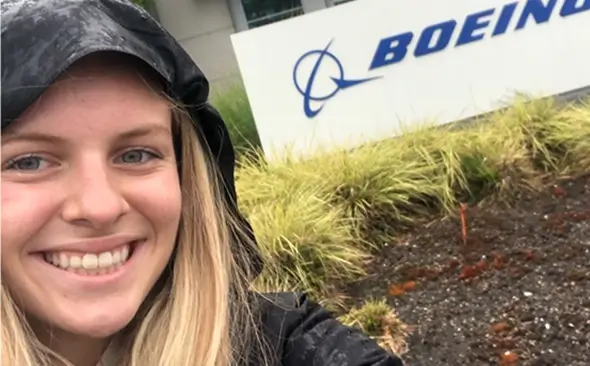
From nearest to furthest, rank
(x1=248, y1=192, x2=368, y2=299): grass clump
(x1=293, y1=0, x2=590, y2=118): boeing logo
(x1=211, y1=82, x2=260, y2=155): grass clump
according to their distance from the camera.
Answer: (x1=248, y1=192, x2=368, y2=299): grass clump
(x1=293, y1=0, x2=590, y2=118): boeing logo
(x1=211, y1=82, x2=260, y2=155): grass clump

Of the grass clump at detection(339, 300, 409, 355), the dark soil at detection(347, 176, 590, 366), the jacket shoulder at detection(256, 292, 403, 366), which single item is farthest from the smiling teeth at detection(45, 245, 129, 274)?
the grass clump at detection(339, 300, 409, 355)

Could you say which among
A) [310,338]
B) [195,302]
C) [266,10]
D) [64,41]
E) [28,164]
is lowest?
[266,10]

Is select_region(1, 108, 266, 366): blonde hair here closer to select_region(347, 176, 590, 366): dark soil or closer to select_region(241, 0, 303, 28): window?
select_region(347, 176, 590, 366): dark soil

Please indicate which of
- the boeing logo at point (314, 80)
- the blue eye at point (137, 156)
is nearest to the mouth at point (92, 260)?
the blue eye at point (137, 156)

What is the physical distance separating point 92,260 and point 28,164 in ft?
0.66

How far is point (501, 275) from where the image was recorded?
14.1ft

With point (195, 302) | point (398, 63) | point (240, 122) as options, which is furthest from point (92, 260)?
point (240, 122)

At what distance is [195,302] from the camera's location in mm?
1727

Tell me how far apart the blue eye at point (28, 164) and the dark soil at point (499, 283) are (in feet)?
8.48

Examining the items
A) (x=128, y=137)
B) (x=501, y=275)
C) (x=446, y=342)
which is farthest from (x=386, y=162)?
(x=128, y=137)

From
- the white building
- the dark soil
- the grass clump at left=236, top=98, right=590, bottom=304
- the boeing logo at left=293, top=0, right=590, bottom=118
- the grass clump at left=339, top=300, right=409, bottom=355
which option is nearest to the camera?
the dark soil

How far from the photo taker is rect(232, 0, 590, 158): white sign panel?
663cm

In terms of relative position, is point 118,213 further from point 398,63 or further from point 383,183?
point 398,63

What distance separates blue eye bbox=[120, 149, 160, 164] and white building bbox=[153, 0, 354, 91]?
32.9ft
